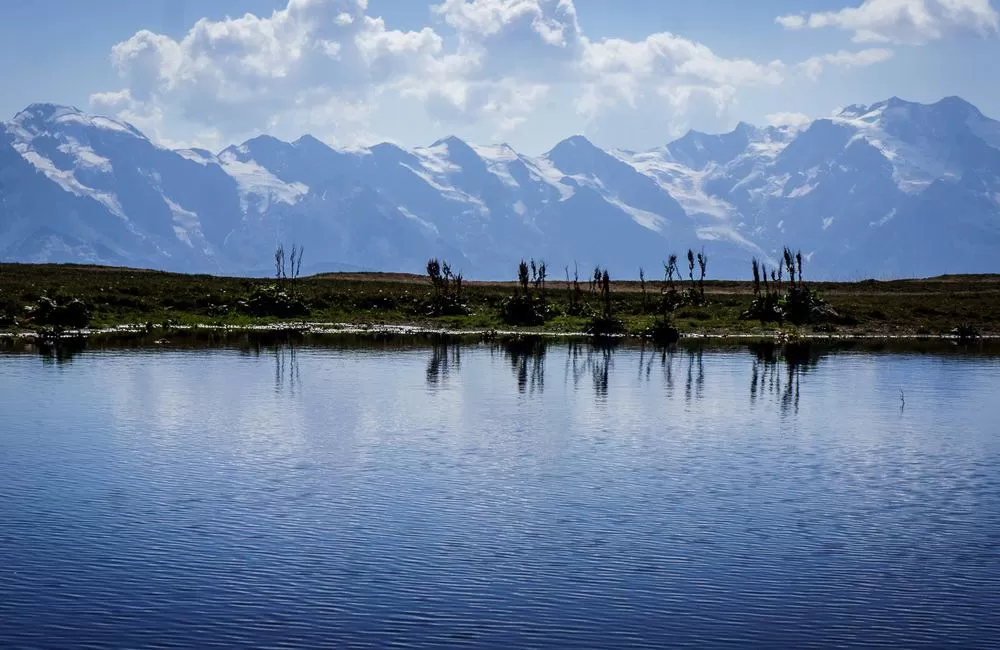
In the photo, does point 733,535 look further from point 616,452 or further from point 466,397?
point 466,397

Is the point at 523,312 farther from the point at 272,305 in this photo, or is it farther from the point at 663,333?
the point at 272,305

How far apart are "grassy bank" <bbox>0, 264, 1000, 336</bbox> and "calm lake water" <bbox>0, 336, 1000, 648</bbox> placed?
47478 millimetres

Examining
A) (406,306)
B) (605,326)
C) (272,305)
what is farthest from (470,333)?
(272,305)

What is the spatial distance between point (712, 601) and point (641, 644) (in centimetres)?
327

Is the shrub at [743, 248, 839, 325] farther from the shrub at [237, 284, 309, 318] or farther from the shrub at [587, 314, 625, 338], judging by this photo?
the shrub at [237, 284, 309, 318]

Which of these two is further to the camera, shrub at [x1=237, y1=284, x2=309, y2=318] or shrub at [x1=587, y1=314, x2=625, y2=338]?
shrub at [x1=237, y1=284, x2=309, y2=318]

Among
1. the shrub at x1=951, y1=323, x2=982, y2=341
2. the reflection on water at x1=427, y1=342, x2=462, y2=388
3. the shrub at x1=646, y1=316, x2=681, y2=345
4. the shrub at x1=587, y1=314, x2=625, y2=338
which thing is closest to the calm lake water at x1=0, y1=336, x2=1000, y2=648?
the reflection on water at x1=427, y1=342, x2=462, y2=388

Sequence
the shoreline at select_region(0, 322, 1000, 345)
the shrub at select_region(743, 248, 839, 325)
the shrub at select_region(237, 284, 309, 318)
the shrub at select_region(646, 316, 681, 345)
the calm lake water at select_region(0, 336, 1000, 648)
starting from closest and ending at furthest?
1. the calm lake water at select_region(0, 336, 1000, 648)
2. the shoreline at select_region(0, 322, 1000, 345)
3. the shrub at select_region(646, 316, 681, 345)
4. the shrub at select_region(743, 248, 839, 325)
5. the shrub at select_region(237, 284, 309, 318)

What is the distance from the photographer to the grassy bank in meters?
109

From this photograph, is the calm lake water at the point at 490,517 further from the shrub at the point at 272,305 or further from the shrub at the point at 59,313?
the shrub at the point at 272,305

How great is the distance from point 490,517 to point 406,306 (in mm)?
94000

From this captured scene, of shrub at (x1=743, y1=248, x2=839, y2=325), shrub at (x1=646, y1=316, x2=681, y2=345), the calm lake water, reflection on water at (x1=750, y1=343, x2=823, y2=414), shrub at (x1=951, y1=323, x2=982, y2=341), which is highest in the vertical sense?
shrub at (x1=743, y1=248, x2=839, y2=325)

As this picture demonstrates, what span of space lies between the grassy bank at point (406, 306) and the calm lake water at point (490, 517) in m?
47.5

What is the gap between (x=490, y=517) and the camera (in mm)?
33219
